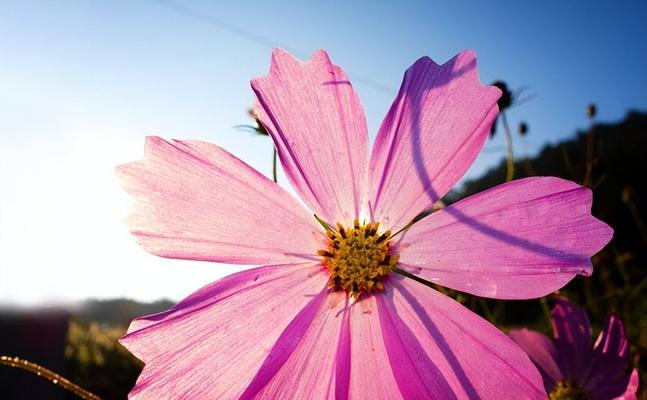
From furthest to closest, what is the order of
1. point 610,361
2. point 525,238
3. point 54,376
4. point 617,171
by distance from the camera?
point 617,171 → point 610,361 → point 54,376 → point 525,238

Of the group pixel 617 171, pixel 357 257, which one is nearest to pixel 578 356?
pixel 357 257

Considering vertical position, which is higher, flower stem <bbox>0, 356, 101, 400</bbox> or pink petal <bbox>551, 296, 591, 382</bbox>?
flower stem <bbox>0, 356, 101, 400</bbox>

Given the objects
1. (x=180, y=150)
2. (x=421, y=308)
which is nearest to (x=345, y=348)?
(x=421, y=308)

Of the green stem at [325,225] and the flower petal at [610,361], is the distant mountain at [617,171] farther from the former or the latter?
the green stem at [325,225]

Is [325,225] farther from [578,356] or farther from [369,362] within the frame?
[578,356]

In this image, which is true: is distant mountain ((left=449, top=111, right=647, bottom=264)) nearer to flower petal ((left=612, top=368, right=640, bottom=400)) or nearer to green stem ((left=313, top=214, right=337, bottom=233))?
flower petal ((left=612, top=368, right=640, bottom=400))

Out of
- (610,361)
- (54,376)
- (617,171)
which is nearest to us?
(54,376)

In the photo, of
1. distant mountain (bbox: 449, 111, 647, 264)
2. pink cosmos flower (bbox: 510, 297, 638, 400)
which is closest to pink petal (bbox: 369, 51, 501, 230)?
pink cosmos flower (bbox: 510, 297, 638, 400)

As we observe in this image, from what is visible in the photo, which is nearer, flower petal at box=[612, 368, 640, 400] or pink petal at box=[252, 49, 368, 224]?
pink petal at box=[252, 49, 368, 224]
